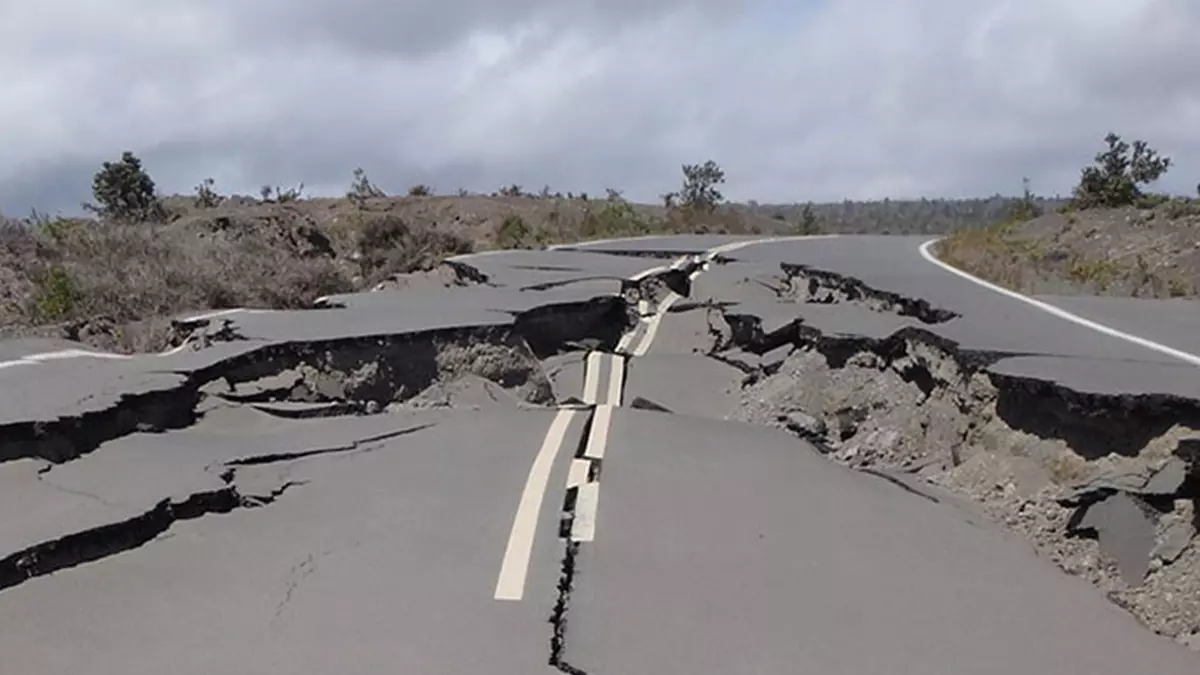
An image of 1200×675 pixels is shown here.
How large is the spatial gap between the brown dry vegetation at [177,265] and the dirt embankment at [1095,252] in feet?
37.2

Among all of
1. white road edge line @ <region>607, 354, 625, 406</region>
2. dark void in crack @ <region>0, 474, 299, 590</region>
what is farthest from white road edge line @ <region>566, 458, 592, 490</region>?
white road edge line @ <region>607, 354, 625, 406</region>

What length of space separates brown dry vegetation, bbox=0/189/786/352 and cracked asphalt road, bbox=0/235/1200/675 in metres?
3.22

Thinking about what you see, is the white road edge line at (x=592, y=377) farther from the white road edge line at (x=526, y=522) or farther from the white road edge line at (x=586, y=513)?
the white road edge line at (x=586, y=513)

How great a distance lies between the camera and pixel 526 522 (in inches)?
276

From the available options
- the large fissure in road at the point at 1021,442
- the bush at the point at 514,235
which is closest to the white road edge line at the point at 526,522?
the large fissure in road at the point at 1021,442

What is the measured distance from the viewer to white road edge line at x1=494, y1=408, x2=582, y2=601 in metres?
5.93

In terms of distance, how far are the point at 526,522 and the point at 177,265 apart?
41.2ft

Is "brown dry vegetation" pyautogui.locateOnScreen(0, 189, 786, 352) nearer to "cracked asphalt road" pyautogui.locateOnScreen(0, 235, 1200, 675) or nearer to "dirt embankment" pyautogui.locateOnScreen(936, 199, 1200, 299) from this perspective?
"cracked asphalt road" pyautogui.locateOnScreen(0, 235, 1200, 675)

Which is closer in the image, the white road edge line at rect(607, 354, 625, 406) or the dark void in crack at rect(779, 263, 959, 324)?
the white road edge line at rect(607, 354, 625, 406)

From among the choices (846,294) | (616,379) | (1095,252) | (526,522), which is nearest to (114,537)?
(526,522)

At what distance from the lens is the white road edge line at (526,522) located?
5.93 meters

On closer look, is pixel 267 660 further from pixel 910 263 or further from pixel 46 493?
pixel 910 263

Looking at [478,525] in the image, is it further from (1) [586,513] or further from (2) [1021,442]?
(2) [1021,442]

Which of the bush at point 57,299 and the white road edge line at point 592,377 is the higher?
the bush at point 57,299
